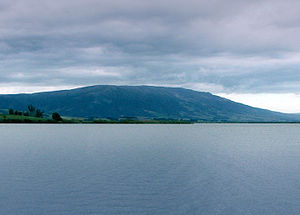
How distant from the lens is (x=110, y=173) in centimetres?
5012

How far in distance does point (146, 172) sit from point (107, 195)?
1487cm

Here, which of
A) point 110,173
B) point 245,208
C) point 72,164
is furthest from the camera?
point 72,164

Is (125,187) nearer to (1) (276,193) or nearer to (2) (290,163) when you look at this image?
(1) (276,193)

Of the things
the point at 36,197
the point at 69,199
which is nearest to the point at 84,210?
the point at 69,199

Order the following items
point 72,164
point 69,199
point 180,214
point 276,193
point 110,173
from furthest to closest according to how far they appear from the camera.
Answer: point 72,164 → point 110,173 → point 276,193 → point 69,199 → point 180,214

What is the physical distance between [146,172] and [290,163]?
29.0m

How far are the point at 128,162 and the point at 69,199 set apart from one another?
26.8 m

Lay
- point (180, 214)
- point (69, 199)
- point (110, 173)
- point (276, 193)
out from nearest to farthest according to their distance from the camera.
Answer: point (180, 214) → point (69, 199) → point (276, 193) → point (110, 173)

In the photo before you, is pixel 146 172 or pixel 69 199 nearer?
pixel 69 199

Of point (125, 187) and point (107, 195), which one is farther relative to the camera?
point (125, 187)

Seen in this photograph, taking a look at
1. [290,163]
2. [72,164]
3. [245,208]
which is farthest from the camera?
[290,163]

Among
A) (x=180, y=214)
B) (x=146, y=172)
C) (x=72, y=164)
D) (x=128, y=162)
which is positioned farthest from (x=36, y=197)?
(x=128, y=162)

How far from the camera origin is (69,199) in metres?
35.4

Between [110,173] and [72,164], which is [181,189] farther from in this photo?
[72,164]
